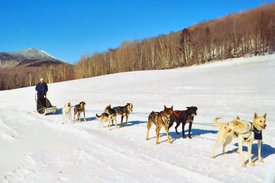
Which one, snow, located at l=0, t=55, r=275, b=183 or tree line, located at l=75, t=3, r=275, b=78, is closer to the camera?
snow, located at l=0, t=55, r=275, b=183

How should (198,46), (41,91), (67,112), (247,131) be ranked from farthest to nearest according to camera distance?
(198,46) < (41,91) < (67,112) < (247,131)

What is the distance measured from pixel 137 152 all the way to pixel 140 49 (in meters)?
66.1

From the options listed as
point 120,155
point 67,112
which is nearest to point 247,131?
point 120,155

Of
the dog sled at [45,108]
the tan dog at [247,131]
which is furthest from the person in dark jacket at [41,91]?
the tan dog at [247,131]

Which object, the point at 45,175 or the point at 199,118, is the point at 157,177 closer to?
the point at 45,175

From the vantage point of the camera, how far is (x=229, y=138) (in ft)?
23.8

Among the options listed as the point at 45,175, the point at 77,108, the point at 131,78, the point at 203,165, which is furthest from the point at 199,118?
the point at 131,78

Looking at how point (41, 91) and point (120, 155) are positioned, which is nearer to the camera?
point (120, 155)

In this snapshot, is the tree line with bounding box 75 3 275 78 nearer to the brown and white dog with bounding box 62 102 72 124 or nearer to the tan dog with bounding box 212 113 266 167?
the brown and white dog with bounding box 62 102 72 124

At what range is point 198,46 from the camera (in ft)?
203

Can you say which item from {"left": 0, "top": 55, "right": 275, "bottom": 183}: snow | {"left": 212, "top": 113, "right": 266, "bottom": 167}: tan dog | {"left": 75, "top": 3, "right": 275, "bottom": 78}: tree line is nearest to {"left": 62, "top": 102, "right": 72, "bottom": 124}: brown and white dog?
{"left": 0, "top": 55, "right": 275, "bottom": 183}: snow

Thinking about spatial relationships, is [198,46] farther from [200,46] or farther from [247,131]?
[247,131]

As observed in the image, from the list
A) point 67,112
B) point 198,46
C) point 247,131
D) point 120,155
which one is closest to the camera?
point 247,131

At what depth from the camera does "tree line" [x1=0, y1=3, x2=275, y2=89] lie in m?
55.0
